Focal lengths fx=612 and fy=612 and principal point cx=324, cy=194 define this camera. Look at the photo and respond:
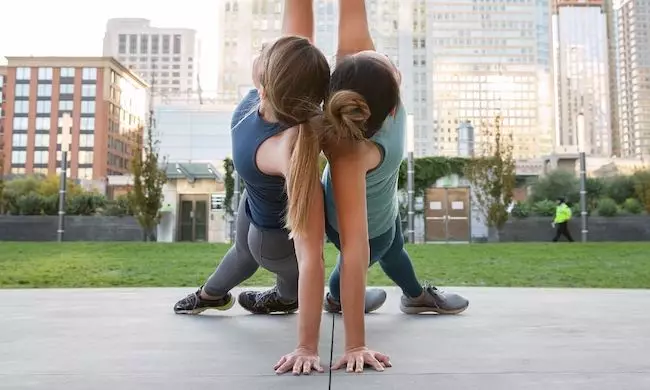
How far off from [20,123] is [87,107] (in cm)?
871

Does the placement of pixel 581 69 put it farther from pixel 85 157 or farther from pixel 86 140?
pixel 85 157

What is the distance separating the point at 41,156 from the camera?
Answer: 73.6m

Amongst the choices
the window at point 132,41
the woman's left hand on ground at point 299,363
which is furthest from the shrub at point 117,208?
the window at point 132,41

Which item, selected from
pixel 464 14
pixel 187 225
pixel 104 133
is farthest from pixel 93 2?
pixel 187 225

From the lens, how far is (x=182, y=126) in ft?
98.7

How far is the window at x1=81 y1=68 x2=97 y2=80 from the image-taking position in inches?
2753

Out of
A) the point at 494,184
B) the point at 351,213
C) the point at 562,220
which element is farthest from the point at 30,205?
the point at 351,213

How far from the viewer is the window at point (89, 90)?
69.7m

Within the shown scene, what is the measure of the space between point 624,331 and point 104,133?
75.9 meters

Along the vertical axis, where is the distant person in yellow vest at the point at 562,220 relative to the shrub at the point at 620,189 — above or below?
below

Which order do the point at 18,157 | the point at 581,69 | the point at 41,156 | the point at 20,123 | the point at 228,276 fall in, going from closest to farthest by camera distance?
the point at 228,276 → the point at 20,123 → the point at 41,156 → the point at 18,157 → the point at 581,69

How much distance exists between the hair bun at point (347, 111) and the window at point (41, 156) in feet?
260

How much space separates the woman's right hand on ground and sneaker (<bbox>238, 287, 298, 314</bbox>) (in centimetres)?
96

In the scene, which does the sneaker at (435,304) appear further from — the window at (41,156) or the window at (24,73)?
the window at (41,156)
